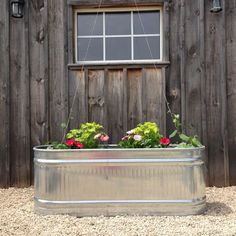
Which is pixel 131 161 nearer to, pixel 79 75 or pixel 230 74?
pixel 79 75

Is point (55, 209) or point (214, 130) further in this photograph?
point (214, 130)

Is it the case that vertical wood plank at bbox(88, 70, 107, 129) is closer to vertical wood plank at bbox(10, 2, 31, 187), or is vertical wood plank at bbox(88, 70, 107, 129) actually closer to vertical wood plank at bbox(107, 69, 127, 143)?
vertical wood plank at bbox(107, 69, 127, 143)

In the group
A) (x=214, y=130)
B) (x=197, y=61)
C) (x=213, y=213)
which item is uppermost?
(x=197, y=61)

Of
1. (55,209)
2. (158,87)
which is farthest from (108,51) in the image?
(55,209)

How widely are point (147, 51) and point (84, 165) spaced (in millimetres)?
1676

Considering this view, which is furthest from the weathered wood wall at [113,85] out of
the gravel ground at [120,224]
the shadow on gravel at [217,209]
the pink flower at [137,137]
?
the gravel ground at [120,224]

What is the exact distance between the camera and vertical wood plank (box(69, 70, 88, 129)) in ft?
12.1

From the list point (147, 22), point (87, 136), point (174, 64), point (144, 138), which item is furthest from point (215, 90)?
point (87, 136)

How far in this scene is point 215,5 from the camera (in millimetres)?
3514

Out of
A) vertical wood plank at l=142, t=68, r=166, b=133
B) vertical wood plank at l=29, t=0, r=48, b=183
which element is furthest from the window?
vertical wood plank at l=29, t=0, r=48, b=183

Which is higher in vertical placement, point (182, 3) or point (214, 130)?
point (182, 3)

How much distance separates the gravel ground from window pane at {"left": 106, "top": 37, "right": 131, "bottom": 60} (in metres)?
1.86

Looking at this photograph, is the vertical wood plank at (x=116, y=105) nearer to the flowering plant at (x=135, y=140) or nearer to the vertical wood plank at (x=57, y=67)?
the vertical wood plank at (x=57, y=67)

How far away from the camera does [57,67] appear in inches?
145
